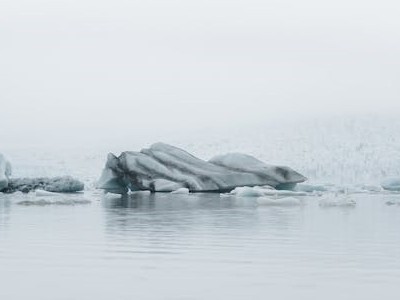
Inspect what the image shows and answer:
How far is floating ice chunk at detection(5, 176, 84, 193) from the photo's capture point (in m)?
36.9

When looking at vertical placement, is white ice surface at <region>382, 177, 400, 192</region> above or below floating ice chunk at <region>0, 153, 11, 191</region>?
below

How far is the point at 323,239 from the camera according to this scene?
10.4 m

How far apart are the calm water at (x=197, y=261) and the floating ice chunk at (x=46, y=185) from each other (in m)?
24.0

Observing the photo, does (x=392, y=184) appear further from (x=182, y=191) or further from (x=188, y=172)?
(x=182, y=191)

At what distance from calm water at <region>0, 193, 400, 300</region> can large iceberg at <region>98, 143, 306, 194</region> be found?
22.5m

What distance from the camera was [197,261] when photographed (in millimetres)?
7652

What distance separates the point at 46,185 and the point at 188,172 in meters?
6.83

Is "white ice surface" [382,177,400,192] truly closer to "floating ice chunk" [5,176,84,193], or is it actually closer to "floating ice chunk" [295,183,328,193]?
"floating ice chunk" [295,183,328,193]

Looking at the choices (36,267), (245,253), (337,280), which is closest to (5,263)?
(36,267)

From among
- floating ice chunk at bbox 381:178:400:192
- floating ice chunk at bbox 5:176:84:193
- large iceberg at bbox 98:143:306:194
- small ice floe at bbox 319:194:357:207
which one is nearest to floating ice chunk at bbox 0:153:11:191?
floating ice chunk at bbox 5:176:84:193

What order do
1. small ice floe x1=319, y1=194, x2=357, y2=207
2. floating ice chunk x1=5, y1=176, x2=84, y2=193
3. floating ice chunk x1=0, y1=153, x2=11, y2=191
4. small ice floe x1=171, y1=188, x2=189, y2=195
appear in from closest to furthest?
small ice floe x1=319, y1=194, x2=357, y2=207
small ice floe x1=171, y1=188, x2=189, y2=195
floating ice chunk x1=0, y1=153, x2=11, y2=191
floating ice chunk x1=5, y1=176, x2=84, y2=193

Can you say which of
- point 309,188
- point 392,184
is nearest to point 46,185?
point 309,188

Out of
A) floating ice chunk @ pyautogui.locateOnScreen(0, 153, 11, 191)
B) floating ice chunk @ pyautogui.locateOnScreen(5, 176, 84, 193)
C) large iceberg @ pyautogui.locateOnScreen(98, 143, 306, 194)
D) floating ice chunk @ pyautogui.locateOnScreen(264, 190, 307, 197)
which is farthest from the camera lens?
floating ice chunk @ pyautogui.locateOnScreen(5, 176, 84, 193)

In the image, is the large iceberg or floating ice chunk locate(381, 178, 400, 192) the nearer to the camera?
the large iceberg
